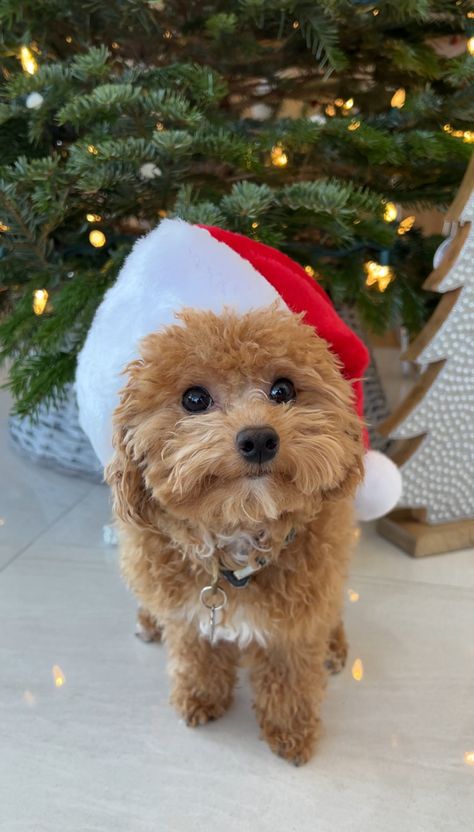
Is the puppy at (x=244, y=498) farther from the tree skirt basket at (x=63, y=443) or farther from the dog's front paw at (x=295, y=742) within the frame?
the tree skirt basket at (x=63, y=443)

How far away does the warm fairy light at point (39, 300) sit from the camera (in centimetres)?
107

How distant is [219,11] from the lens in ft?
3.52

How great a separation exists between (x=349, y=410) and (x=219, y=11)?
0.79 metres

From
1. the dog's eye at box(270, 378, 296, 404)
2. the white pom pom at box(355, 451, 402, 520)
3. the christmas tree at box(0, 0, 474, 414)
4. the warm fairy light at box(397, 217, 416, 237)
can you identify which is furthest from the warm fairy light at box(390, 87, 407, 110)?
the dog's eye at box(270, 378, 296, 404)

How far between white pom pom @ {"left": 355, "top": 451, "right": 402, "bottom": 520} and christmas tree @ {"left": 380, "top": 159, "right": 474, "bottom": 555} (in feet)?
0.68

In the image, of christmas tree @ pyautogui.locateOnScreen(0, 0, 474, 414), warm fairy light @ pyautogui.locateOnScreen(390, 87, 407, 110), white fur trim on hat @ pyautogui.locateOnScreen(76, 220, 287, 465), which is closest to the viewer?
white fur trim on hat @ pyautogui.locateOnScreen(76, 220, 287, 465)

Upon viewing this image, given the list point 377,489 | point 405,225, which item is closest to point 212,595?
point 377,489

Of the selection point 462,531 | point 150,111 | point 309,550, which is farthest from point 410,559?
point 150,111

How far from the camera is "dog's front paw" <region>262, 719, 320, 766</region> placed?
774mm

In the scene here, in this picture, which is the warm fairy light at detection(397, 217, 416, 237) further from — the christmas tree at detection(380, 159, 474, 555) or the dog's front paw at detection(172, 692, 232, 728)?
the dog's front paw at detection(172, 692, 232, 728)

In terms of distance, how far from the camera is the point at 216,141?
948 mm

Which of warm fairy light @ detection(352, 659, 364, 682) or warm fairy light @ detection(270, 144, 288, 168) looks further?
warm fairy light @ detection(270, 144, 288, 168)

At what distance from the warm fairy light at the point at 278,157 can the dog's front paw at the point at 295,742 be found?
0.83 meters

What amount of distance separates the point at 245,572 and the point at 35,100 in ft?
2.44
